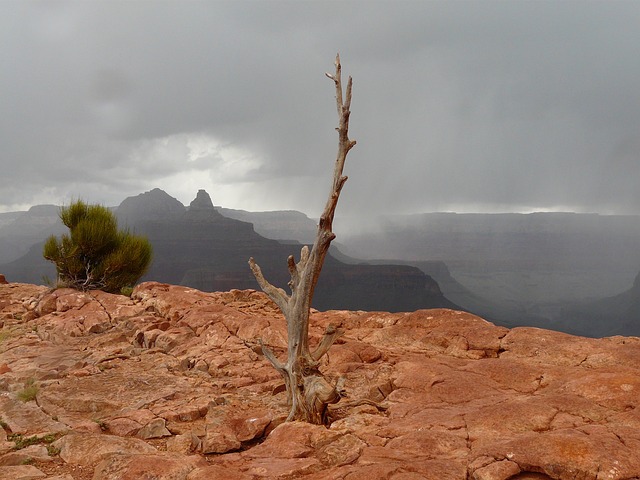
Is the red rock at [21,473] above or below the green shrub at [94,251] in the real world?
below

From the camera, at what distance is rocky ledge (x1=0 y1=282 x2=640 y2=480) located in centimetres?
600

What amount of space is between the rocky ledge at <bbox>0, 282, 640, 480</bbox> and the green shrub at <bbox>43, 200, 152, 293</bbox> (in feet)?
15.8

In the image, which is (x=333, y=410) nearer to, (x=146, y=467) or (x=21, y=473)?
(x=146, y=467)

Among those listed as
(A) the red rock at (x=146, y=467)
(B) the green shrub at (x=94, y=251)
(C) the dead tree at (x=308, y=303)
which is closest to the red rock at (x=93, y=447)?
(A) the red rock at (x=146, y=467)

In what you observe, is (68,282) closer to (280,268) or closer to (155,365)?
(155,365)

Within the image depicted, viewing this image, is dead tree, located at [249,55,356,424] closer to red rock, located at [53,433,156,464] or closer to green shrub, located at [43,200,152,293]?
red rock, located at [53,433,156,464]

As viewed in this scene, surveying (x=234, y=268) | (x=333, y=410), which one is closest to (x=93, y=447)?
(x=333, y=410)

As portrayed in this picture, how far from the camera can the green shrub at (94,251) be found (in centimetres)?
2220

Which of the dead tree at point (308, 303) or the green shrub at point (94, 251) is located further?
the green shrub at point (94, 251)

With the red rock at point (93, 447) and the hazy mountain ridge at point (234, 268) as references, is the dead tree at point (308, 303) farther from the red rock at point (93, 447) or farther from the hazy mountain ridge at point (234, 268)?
the hazy mountain ridge at point (234, 268)

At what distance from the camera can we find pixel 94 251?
22891mm

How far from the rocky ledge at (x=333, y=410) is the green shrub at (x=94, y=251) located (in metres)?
4.83

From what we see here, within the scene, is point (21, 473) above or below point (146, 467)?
below

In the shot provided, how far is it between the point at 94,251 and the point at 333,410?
60.5ft
